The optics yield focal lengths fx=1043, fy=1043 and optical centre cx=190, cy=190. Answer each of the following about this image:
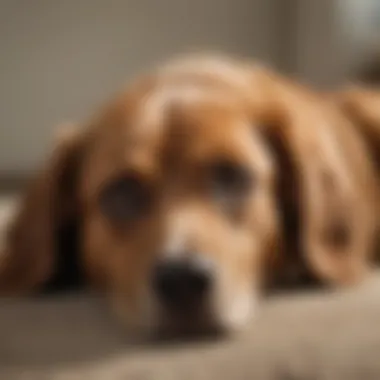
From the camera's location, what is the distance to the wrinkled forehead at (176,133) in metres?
1.37

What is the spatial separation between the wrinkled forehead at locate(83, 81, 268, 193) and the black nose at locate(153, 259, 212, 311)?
18cm

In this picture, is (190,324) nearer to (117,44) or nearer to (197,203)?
(197,203)

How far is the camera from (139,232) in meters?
1.35

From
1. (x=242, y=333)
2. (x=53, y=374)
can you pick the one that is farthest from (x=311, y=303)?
(x=53, y=374)

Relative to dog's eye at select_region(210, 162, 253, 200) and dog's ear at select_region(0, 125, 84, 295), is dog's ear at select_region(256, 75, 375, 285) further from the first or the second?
dog's ear at select_region(0, 125, 84, 295)

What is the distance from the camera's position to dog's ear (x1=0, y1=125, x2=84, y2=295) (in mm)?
1479

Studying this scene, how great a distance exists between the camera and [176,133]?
1.39 metres

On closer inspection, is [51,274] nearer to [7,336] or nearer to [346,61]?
[7,336]

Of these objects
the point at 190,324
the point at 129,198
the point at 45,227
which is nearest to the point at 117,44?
the point at 45,227

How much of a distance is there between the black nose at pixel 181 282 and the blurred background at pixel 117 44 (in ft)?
5.93

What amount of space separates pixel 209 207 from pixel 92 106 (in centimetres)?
173

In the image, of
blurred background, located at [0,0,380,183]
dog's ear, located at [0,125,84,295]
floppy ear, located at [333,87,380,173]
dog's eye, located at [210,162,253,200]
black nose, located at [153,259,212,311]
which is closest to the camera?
black nose, located at [153,259,212,311]

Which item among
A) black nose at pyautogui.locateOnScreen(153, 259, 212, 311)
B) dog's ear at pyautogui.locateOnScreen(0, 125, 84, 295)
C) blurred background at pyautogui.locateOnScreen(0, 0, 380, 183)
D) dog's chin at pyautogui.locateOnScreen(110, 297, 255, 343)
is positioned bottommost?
dog's chin at pyautogui.locateOnScreen(110, 297, 255, 343)

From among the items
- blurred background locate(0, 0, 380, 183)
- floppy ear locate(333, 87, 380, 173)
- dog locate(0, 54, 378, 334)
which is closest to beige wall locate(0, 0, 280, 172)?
blurred background locate(0, 0, 380, 183)
